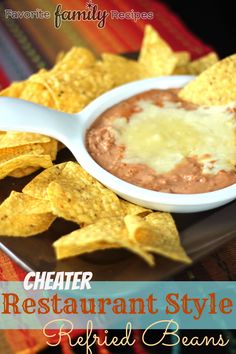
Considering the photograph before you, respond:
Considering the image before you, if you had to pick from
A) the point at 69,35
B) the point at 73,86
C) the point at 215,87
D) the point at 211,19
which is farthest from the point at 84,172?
the point at 211,19

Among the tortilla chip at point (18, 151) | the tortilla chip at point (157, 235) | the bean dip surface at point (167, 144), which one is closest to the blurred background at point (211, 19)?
the bean dip surface at point (167, 144)

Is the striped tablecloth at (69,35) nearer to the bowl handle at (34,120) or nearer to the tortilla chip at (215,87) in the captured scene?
the tortilla chip at (215,87)

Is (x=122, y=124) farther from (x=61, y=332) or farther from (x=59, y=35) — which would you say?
(x=59, y=35)

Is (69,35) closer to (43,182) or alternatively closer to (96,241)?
(43,182)

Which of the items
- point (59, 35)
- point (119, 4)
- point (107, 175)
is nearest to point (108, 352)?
point (107, 175)

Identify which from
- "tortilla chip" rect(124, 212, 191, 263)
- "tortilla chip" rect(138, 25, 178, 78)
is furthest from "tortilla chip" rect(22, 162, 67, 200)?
"tortilla chip" rect(138, 25, 178, 78)

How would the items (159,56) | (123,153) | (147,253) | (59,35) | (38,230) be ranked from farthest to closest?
1. (59,35)
2. (159,56)
3. (123,153)
4. (38,230)
5. (147,253)

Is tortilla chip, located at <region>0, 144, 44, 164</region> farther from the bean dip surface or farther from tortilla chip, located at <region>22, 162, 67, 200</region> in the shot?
the bean dip surface
